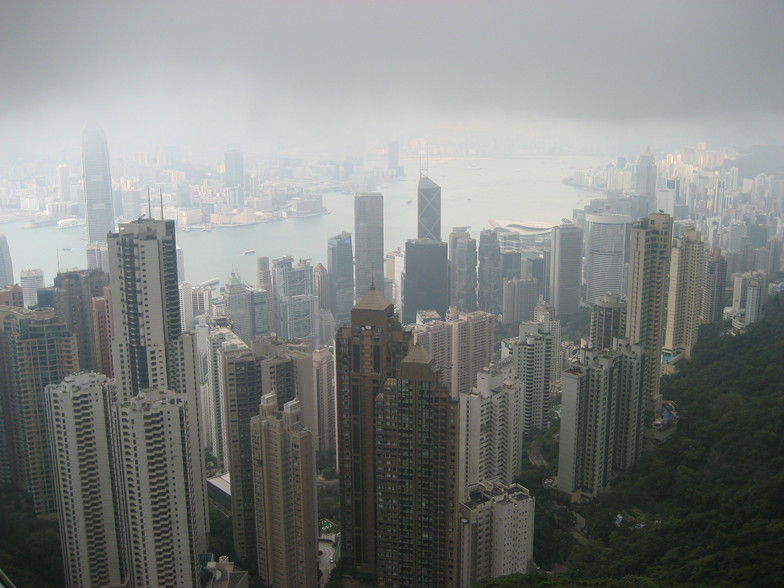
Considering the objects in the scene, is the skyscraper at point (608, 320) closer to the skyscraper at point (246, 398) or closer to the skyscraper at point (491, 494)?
the skyscraper at point (491, 494)

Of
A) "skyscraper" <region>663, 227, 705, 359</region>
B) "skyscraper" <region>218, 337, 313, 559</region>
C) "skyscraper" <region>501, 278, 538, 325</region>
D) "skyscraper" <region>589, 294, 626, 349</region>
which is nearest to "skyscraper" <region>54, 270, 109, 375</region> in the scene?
"skyscraper" <region>218, 337, 313, 559</region>

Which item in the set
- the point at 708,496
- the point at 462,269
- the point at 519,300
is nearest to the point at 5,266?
the point at 708,496

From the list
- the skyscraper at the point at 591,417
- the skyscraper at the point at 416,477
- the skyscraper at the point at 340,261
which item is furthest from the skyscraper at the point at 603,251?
the skyscraper at the point at 416,477

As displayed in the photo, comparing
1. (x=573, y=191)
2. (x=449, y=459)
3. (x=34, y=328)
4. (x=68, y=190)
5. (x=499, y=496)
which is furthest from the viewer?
(x=573, y=191)

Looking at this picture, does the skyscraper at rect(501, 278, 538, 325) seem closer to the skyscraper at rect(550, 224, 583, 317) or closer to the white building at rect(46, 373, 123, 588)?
the skyscraper at rect(550, 224, 583, 317)

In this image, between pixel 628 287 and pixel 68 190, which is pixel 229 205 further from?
pixel 628 287

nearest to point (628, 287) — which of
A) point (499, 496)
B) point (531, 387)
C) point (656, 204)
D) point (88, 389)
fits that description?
point (531, 387)
